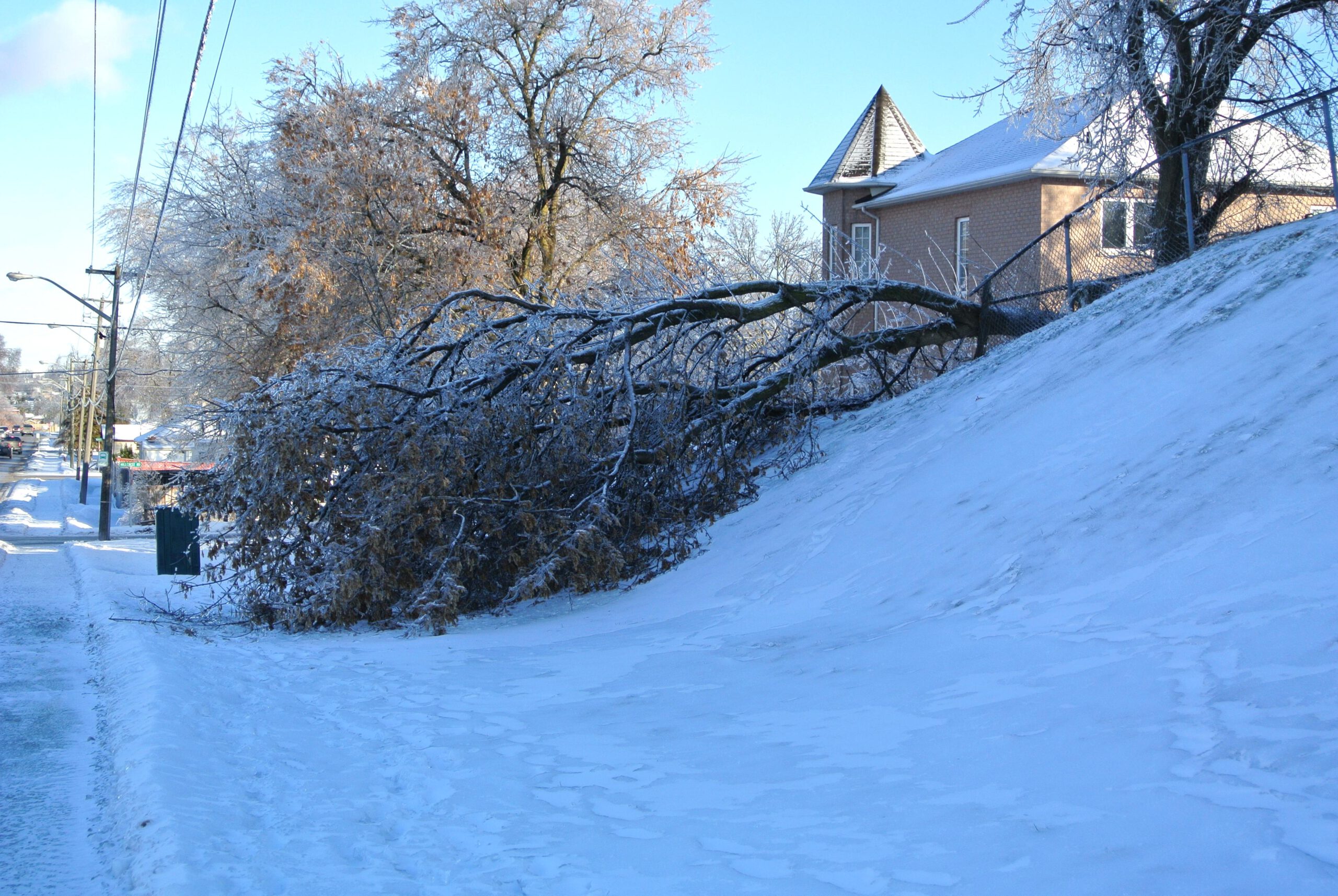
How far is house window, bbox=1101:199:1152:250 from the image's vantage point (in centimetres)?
1270

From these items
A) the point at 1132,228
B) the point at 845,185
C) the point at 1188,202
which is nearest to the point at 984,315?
the point at 1132,228

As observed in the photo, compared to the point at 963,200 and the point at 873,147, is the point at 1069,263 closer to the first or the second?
the point at 963,200

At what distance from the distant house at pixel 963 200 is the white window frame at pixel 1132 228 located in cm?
3

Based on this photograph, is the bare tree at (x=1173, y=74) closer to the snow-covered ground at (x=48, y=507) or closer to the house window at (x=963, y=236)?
the house window at (x=963, y=236)

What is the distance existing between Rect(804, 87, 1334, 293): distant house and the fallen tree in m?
2.28

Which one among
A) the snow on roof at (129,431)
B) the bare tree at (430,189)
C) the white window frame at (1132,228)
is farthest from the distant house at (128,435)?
the white window frame at (1132,228)

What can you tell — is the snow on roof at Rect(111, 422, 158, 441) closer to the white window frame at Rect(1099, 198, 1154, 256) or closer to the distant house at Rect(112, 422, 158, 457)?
the distant house at Rect(112, 422, 158, 457)

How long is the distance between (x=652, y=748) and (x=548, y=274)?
18.6 metres

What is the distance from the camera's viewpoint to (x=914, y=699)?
484 cm

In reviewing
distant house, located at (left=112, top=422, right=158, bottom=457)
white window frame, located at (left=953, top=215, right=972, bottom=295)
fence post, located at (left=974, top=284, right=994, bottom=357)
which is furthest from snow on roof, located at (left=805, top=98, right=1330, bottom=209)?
distant house, located at (left=112, top=422, right=158, bottom=457)

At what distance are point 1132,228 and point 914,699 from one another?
11.5m

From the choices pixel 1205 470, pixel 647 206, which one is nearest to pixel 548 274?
pixel 647 206

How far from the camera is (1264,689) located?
3695mm

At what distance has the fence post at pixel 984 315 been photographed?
13680mm
